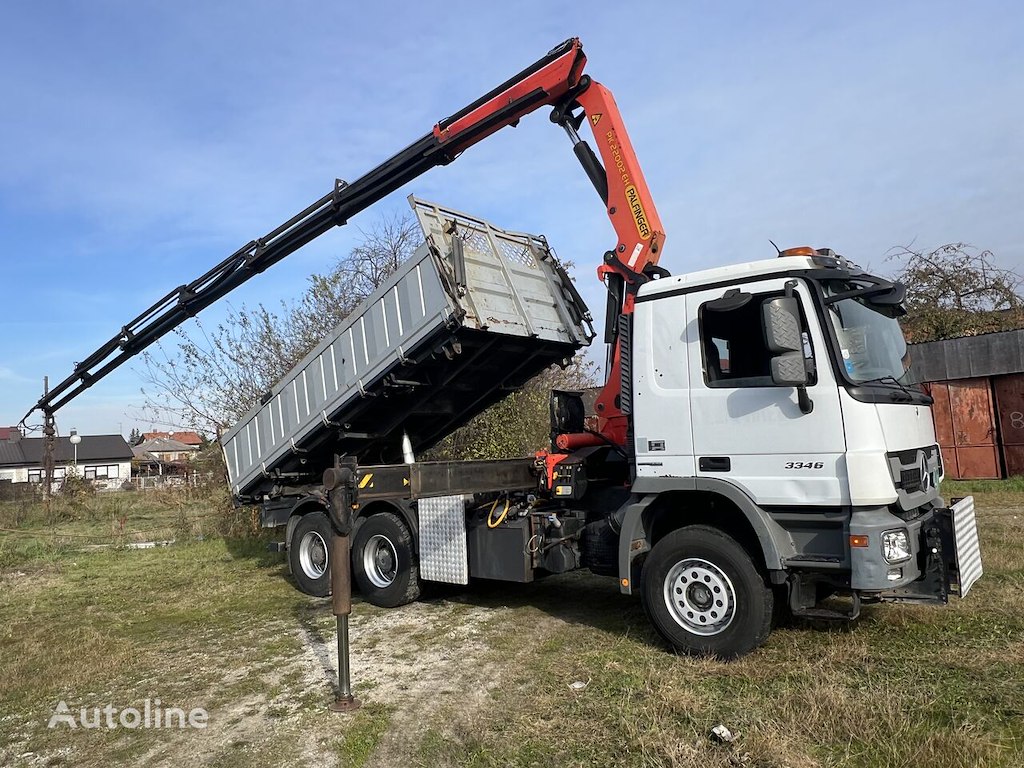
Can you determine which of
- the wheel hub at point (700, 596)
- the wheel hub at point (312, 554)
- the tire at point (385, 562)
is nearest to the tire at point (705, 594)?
the wheel hub at point (700, 596)

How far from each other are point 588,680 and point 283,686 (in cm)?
220

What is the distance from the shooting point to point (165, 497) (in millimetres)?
20141

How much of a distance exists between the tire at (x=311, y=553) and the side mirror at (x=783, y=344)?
5574mm

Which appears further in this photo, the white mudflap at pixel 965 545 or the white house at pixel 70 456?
the white house at pixel 70 456

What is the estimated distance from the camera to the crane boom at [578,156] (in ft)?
22.2

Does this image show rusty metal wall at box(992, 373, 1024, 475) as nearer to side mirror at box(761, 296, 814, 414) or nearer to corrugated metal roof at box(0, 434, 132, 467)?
side mirror at box(761, 296, 814, 414)

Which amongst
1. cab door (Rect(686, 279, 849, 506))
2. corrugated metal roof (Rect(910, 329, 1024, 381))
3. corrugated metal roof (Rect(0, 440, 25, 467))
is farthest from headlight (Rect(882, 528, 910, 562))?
corrugated metal roof (Rect(0, 440, 25, 467))

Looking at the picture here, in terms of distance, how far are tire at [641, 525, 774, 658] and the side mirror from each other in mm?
1269

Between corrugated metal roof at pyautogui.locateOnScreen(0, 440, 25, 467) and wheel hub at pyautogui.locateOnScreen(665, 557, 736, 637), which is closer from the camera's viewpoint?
wheel hub at pyautogui.locateOnScreen(665, 557, 736, 637)

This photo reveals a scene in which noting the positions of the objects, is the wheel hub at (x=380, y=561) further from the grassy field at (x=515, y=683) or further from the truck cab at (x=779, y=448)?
the truck cab at (x=779, y=448)

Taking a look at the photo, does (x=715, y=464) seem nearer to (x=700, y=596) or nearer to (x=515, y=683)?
(x=700, y=596)

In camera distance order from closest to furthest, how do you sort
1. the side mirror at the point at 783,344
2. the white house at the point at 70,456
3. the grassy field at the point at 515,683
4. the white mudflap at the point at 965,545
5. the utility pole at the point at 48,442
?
the grassy field at the point at 515,683 → the side mirror at the point at 783,344 → the white mudflap at the point at 965,545 → the utility pole at the point at 48,442 → the white house at the point at 70,456

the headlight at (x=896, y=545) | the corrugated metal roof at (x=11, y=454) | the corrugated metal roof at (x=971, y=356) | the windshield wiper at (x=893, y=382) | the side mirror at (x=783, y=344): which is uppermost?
the corrugated metal roof at (x=11, y=454)

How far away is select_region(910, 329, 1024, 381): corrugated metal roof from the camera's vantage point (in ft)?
51.3
